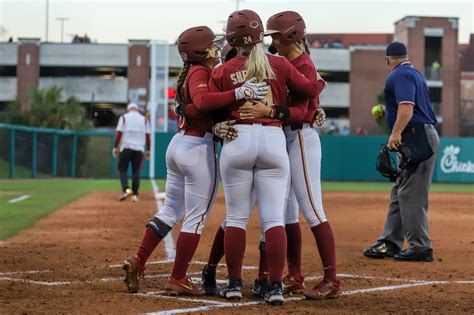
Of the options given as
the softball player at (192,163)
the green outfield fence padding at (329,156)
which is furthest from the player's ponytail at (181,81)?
the green outfield fence padding at (329,156)

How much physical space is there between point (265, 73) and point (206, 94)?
0.43 metres

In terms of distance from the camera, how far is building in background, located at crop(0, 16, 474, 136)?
64.1 m

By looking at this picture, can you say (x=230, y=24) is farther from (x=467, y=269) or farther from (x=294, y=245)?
(x=467, y=269)

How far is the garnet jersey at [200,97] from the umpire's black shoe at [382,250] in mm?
3177

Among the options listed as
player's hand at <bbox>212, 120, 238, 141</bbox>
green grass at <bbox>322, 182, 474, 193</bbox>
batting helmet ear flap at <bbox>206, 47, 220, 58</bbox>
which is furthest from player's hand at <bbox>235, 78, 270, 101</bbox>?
green grass at <bbox>322, 182, 474, 193</bbox>

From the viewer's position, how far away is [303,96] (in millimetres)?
5898

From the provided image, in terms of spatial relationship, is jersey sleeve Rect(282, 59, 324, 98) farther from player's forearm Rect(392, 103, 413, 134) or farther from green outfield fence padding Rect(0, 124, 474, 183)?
green outfield fence padding Rect(0, 124, 474, 183)

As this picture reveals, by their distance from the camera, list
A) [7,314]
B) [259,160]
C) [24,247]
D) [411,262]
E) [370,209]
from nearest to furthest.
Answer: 1. [7,314]
2. [259,160]
3. [411,262]
4. [24,247]
5. [370,209]

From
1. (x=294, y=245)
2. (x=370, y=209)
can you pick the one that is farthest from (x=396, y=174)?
(x=370, y=209)

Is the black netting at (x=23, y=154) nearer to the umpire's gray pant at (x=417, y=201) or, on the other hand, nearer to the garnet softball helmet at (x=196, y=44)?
the umpire's gray pant at (x=417, y=201)

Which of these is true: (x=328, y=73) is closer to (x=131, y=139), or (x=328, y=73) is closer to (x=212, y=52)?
(x=131, y=139)

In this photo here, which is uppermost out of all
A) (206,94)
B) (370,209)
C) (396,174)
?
(206,94)

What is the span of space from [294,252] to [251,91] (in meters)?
1.48

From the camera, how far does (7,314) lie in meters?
5.09
